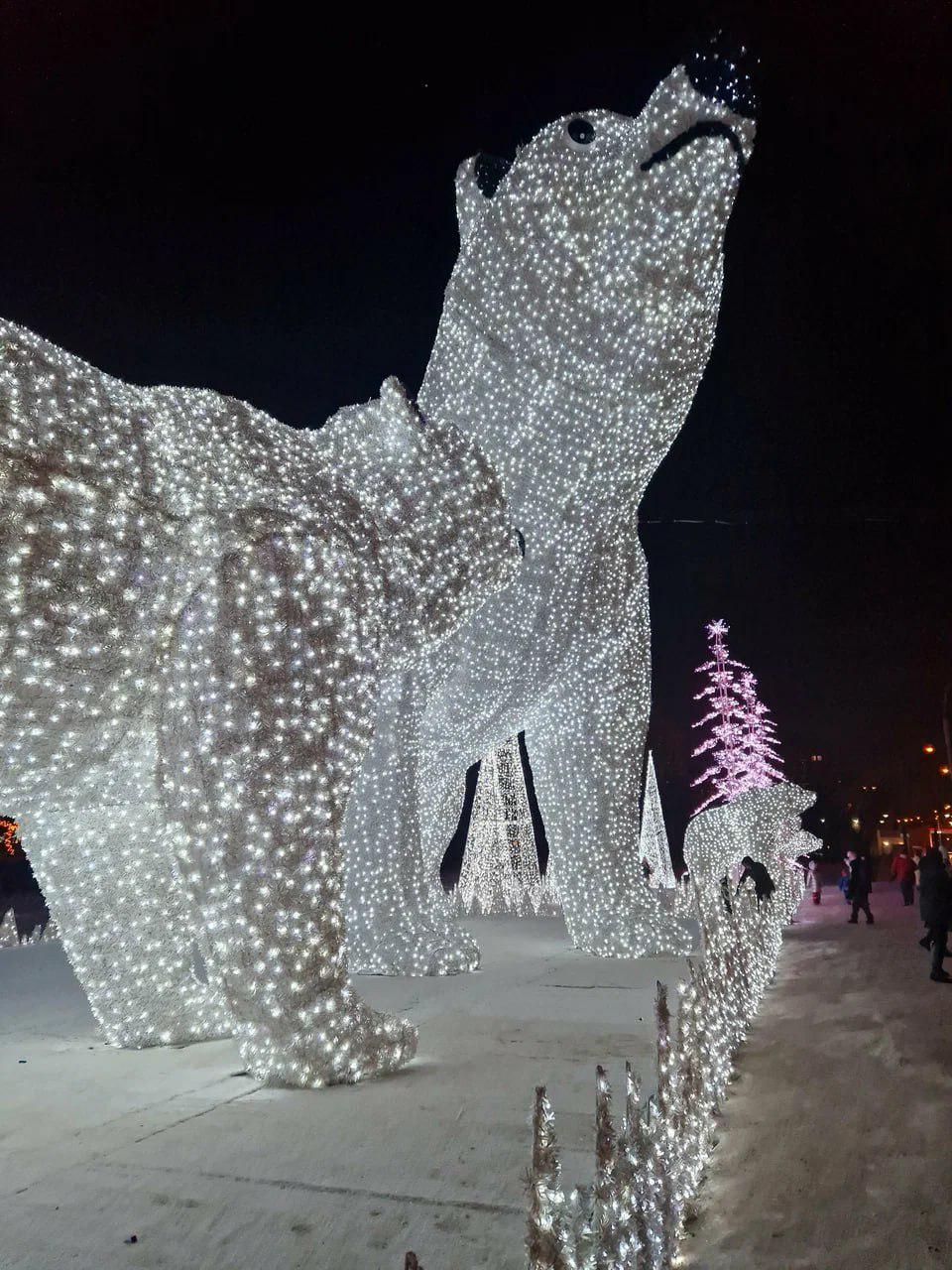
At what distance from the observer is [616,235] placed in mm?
5215

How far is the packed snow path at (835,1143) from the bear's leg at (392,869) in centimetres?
186

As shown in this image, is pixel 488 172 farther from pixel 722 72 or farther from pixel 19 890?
pixel 19 890

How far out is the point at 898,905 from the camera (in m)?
13.8

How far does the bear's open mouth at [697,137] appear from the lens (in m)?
5.08

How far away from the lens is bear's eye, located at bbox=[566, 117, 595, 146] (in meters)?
5.30

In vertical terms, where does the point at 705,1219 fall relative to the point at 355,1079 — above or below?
below

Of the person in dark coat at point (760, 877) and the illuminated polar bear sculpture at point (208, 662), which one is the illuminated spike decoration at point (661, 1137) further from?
the person in dark coat at point (760, 877)

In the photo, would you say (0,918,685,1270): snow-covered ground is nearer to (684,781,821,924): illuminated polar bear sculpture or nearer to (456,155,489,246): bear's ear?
(456,155,489,246): bear's ear

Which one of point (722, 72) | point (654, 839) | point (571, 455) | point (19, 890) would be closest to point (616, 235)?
point (722, 72)

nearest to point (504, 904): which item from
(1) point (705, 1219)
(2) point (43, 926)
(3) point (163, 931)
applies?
(2) point (43, 926)

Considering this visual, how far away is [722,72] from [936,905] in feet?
19.8

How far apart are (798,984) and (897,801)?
4437cm

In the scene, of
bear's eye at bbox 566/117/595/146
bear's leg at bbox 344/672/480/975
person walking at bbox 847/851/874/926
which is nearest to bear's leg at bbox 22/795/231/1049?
bear's leg at bbox 344/672/480/975

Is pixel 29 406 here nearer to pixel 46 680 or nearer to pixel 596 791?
pixel 46 680
